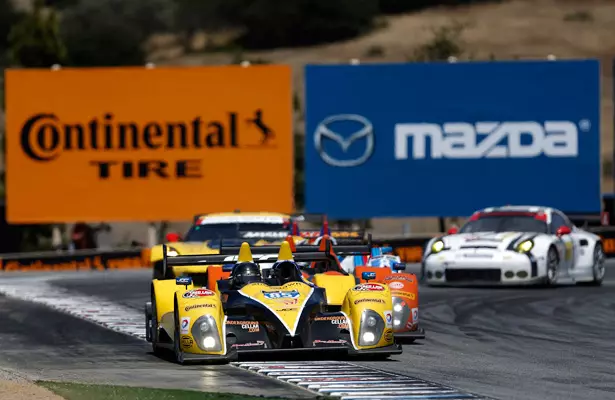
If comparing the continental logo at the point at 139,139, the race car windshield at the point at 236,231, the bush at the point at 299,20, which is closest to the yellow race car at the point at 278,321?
the race car windshield at the point at 236,231

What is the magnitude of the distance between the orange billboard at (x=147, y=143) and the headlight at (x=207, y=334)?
2614cm

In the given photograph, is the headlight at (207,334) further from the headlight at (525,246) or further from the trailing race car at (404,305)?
the headlight at (525,246)

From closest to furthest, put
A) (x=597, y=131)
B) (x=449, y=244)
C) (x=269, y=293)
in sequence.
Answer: (x=269, y=293) < (x=449, y=244) < (x=597, y=131)

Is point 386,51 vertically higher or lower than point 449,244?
higher

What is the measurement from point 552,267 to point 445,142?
575 inches

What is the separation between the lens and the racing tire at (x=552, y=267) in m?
26.8

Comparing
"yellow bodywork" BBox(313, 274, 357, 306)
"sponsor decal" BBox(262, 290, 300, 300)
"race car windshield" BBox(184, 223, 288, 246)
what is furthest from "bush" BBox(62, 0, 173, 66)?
"sponsor decal" BBox(262, 290, 300, 300)

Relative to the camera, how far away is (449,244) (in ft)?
88.9

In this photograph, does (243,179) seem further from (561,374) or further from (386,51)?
(386,51)

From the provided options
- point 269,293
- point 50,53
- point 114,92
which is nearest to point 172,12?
point 50,53

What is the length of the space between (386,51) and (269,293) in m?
86.7

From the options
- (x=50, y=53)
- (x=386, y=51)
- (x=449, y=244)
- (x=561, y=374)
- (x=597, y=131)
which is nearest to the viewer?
(x=561, y=374)

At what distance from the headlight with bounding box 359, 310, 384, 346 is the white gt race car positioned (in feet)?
36.9

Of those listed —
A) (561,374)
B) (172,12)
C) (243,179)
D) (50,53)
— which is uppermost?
(172,12)
